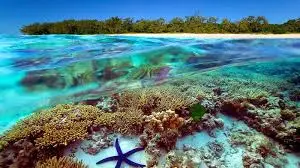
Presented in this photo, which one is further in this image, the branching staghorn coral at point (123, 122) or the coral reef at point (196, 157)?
the branching staghorn coral at point (123, 122)

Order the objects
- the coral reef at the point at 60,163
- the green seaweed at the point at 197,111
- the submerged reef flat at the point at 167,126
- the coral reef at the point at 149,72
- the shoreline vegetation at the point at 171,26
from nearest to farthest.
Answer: the coral reef at the point at 60,163
the submerged reef flat at the point at 167,126
the green seaweed at the point at 197,111
the coral reef at the point at 149,72
the shoreline vegetation at the point at 171,26

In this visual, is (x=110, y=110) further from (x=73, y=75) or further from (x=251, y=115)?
(x=251, y=115)

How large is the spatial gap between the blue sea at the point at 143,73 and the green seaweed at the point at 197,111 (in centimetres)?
49

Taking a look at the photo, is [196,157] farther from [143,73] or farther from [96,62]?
[96,62]

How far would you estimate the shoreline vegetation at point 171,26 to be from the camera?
16.9 metres

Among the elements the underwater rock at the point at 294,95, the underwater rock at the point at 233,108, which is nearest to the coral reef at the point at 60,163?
the underwater rock at the point at 233,108

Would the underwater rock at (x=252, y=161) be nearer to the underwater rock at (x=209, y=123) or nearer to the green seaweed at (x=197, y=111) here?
the underwater rock at (x=209, y=123)

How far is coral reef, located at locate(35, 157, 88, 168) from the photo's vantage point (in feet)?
27.7

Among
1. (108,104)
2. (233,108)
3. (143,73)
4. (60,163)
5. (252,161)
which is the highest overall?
(143,73)

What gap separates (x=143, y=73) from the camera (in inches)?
494

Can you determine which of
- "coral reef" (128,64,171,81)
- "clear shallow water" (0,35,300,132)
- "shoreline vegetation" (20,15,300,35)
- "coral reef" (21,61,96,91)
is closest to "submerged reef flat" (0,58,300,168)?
"coral reef" (128,64,171,81)

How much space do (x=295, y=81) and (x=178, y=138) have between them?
277 inches

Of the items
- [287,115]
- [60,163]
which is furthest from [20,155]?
[287,115]

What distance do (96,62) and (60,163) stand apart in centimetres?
392
